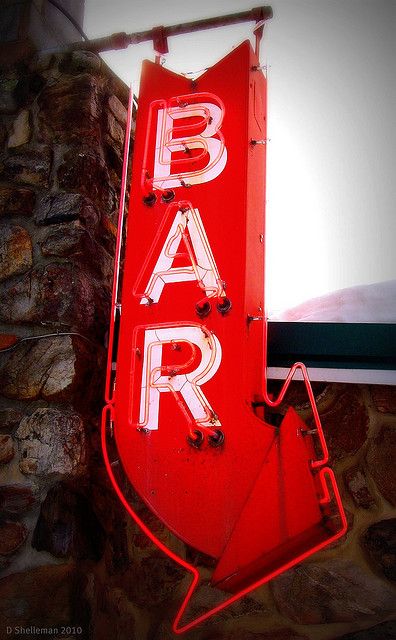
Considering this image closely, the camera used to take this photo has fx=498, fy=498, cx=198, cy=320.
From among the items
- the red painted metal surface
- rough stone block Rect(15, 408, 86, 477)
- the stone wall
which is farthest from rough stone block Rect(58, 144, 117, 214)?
rough stone block Rect(15, 408, 86, 477)

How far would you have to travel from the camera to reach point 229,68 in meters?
2.52

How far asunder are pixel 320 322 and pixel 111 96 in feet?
6.28

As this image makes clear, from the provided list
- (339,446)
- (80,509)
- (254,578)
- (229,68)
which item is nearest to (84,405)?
(80,509)

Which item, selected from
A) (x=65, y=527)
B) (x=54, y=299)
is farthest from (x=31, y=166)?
(x=65, y=527)

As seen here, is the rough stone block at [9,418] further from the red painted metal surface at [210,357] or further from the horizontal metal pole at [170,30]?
the horizontal metal pole at [170,30]

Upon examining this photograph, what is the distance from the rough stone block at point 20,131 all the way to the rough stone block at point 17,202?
34cm

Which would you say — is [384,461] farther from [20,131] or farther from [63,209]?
[20,131]

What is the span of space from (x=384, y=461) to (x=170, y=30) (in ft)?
8.43

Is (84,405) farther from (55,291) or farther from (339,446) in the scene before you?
(339,446)

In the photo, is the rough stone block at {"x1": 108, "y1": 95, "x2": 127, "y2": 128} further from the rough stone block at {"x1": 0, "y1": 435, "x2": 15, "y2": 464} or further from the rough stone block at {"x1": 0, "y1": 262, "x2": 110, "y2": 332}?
the rough stone block at {"x1": 0, "y1": 435, "x2": 15, "y2": 464}

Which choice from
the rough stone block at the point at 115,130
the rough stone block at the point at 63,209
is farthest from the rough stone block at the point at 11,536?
the rough stone block at the point at 115,130

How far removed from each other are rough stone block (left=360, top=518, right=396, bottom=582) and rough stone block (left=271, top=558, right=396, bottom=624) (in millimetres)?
58

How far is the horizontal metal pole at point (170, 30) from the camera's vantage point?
2.69 meters

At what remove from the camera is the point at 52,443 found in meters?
2.24
